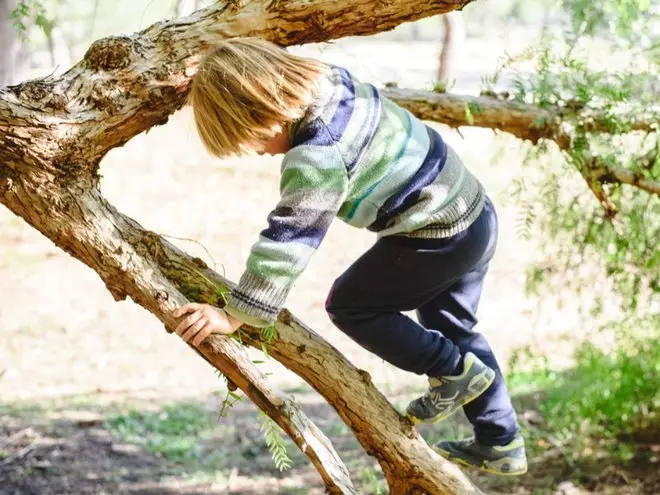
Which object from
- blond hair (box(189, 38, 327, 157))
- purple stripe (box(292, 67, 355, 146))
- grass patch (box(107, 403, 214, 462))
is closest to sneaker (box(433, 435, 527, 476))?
purple stripe (box(292, 67, 355, 146))

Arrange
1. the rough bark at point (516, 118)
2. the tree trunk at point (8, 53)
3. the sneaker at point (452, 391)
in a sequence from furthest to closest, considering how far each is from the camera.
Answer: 1. the tree trunk at point (8, 53)
2. the rough bark at point (516, 118)
3. the sneaker at point (452, 391)

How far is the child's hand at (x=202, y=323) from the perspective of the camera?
2232 millimetres

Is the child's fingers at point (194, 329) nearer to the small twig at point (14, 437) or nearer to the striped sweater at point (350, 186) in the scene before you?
the striped sweater at point (350, 186)

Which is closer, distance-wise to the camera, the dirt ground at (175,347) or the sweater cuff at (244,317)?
the sweater cuff at (244,317)

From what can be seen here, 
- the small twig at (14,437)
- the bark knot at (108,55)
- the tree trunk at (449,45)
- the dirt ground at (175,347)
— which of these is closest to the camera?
the bark knot at (108,55)

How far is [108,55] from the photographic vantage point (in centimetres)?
242

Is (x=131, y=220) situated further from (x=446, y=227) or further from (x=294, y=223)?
(x=446, y=227)

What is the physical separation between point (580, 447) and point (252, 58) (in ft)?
12.5

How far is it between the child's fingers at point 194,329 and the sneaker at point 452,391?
32.5 inches

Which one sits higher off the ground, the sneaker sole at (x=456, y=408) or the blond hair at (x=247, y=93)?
the blond hair at (x=247, y=93)

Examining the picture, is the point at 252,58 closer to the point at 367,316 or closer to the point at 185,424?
the point at 367,316

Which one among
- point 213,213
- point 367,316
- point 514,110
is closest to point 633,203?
point 514,110

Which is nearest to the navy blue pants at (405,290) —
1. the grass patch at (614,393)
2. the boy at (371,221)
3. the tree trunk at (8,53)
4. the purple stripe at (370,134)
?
the boy at (371,221)

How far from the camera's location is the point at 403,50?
1939 cm
